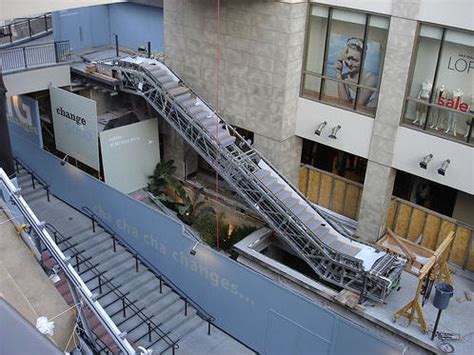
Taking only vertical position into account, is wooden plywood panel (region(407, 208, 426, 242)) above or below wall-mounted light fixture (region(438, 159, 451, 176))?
below

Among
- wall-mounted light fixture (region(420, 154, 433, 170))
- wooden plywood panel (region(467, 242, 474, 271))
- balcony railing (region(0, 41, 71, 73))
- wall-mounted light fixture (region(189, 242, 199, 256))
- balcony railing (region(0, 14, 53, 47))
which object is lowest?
wooden plywood panel (region(467, 242, 474, 271))

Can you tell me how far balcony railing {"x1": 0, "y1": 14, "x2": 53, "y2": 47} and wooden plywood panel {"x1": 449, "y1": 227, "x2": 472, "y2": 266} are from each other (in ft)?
58.5

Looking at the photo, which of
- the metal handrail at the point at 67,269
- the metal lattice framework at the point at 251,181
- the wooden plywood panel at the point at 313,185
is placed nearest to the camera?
the metal handrail at the point at 67,269

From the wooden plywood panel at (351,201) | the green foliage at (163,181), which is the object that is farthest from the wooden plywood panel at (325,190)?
the green foliage at (163,181)

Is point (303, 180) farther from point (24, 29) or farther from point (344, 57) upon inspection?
point (24, 29)

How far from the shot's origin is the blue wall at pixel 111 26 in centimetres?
2422

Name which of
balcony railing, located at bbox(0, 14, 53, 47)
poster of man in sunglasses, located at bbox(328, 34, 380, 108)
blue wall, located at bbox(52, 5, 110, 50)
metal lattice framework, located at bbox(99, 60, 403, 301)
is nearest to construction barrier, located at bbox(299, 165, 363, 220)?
metal lattice framework, located at bbox(99, 60, 403, 301)

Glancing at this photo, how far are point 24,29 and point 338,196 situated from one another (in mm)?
14227

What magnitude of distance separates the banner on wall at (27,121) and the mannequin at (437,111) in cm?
1396

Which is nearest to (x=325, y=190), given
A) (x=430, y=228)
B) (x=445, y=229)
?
(x=430, y=228)

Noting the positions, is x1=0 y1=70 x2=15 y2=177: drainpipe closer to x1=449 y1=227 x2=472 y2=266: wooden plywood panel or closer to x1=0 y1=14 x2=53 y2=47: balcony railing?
x1=0 y1=14 x2=53 y2=47: balcony railing

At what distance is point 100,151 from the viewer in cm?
1975

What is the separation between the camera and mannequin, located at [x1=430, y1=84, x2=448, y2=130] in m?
15.8

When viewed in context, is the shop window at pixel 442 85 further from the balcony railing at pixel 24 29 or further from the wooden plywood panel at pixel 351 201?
the balcony railing at pixel 24 29
